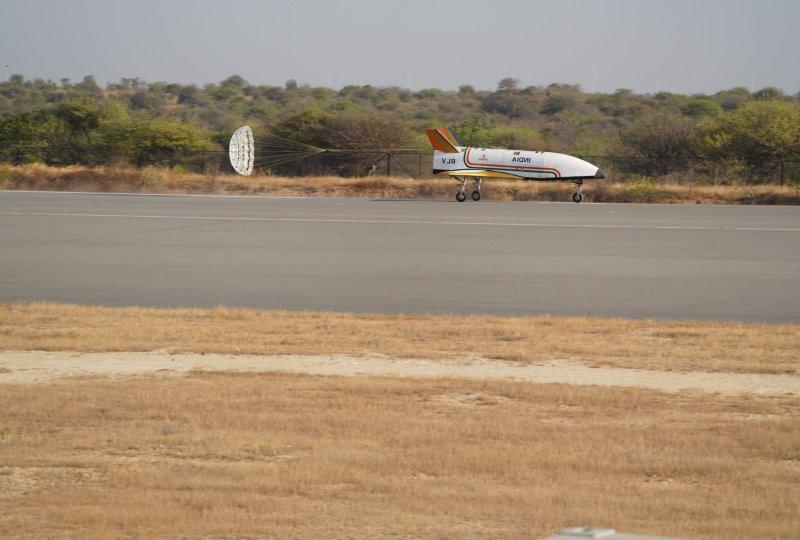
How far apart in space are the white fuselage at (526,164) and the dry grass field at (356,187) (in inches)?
114

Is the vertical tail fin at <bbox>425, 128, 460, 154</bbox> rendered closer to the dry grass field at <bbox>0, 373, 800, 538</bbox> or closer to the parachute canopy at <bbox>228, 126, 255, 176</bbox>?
the parachute canopy at <bbox>228, 126, 255, 176</bbox>

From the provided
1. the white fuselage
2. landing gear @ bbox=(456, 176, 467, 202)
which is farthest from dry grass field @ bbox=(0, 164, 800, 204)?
the white fuselage

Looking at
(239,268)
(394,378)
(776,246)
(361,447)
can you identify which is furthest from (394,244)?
(361,447)

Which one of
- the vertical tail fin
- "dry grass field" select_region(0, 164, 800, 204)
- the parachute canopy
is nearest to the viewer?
the vertical tail fin

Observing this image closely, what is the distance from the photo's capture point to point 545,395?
1002 cm

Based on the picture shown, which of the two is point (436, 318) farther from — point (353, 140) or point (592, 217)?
point (353, 140)

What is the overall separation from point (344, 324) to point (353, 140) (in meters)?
42.5

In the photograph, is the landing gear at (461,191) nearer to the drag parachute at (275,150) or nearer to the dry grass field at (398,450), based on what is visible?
the drag parachute at (275,150)

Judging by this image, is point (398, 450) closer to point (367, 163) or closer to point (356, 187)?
point (356, 187)

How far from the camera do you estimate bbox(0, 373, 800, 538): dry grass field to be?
6.21m

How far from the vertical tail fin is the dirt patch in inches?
1097

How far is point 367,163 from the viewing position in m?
54.4

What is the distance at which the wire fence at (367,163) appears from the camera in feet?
156

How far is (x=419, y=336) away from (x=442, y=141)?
87.1ft
